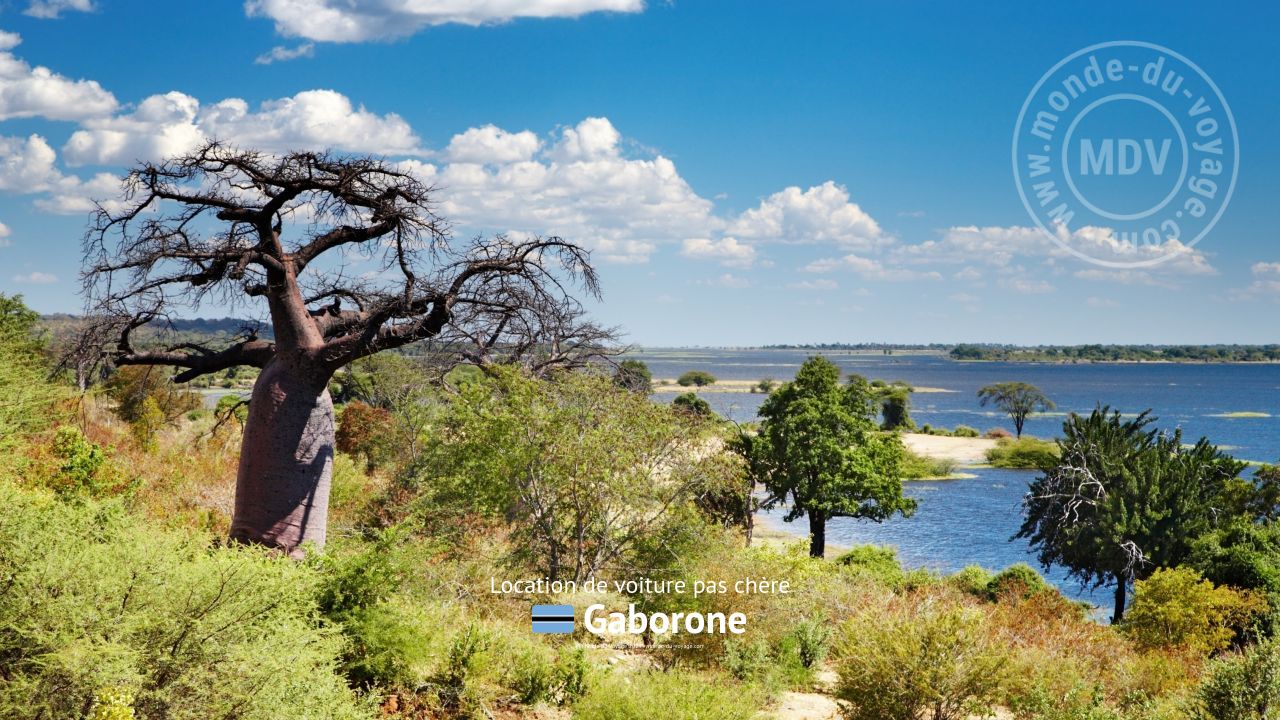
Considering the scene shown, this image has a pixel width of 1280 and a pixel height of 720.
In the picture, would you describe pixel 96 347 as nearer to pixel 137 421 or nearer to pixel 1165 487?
pixel 137 421

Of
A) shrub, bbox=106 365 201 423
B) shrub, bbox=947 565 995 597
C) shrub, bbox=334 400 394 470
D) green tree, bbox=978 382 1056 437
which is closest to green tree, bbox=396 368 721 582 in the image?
shrub, bbox=334 400 394 470

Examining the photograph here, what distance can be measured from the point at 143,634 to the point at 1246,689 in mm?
9241

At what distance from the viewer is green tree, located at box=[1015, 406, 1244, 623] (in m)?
25.5

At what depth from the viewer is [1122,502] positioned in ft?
85.1

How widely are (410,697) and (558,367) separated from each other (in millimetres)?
8130

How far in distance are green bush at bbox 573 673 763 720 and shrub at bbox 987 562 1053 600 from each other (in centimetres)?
1556

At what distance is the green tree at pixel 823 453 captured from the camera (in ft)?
96.0

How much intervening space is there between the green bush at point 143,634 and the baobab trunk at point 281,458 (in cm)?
336

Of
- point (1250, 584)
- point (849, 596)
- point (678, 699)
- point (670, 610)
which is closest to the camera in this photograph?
point (678, 699)

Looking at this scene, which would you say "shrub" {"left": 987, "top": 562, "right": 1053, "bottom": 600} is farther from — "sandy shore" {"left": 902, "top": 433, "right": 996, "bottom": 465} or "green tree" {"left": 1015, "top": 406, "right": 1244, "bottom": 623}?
"sandy shore" {"left": 902, "top": 433, "right": 996, "bottom": 465}

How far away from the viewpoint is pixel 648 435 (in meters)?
13.7

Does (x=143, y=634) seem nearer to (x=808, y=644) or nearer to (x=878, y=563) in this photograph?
(x=808, y=644)

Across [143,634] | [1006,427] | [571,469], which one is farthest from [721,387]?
[143,634]

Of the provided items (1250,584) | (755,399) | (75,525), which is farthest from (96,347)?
(755,399)
